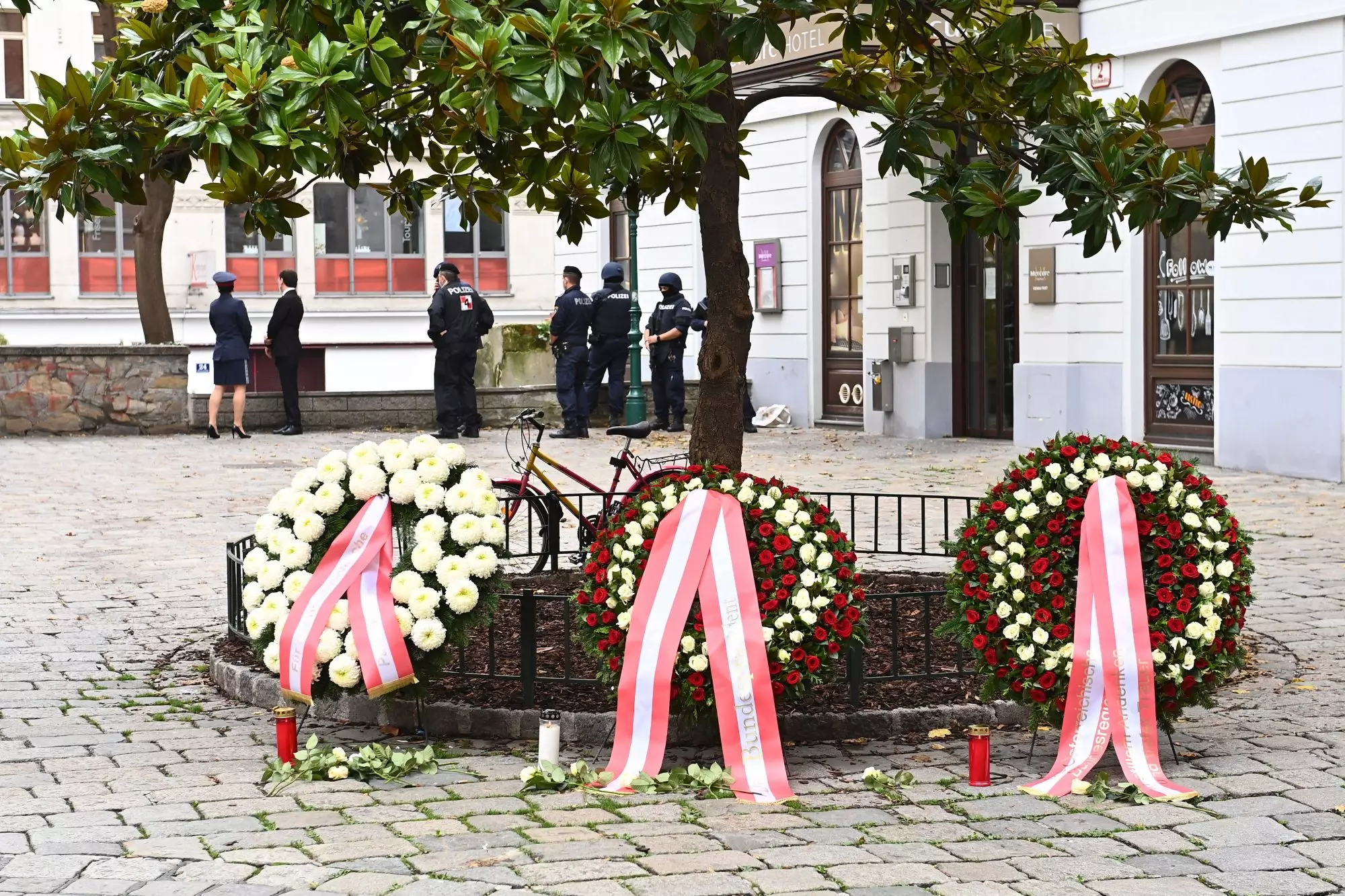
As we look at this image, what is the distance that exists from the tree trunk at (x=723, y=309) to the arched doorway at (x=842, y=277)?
556 inches

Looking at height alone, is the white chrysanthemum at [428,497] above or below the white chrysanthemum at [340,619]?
above

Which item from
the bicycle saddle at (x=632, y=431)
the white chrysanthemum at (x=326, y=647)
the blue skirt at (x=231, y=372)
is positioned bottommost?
the white chrysanthemum at (x=326, y=647)

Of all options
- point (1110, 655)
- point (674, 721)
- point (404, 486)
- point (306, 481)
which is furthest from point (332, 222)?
point (1110, 655)

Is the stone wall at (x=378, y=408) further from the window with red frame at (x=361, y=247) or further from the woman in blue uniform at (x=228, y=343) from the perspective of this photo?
the window with red frame at (x=361, y=247)

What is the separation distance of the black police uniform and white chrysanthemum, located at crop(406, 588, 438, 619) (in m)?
14.8

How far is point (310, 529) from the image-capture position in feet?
22.2

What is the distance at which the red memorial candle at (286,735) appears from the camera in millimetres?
6219

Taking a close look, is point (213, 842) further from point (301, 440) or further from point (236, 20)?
point (301, 440)

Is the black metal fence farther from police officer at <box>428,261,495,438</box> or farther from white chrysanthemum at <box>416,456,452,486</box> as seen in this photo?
police officer at <box>428,261,495,438</box>

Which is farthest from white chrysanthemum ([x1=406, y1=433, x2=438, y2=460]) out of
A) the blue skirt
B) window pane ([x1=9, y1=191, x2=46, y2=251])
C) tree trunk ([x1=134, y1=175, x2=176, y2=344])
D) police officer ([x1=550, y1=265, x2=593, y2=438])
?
window pane ([x1=9, y1=191, x2=46, y2=251])

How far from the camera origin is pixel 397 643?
6.50 metres

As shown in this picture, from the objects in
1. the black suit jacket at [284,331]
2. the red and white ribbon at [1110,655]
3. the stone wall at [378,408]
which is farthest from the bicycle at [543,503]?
the stone wall at [378,408]

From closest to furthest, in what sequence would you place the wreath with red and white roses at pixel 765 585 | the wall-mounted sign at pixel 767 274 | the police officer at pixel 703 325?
the wreath with red and white roses at pixel 765 585 → the police officer at pixel 703 325 → the wall-mounted sign at pixel 767 274

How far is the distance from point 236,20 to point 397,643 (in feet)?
7.53
